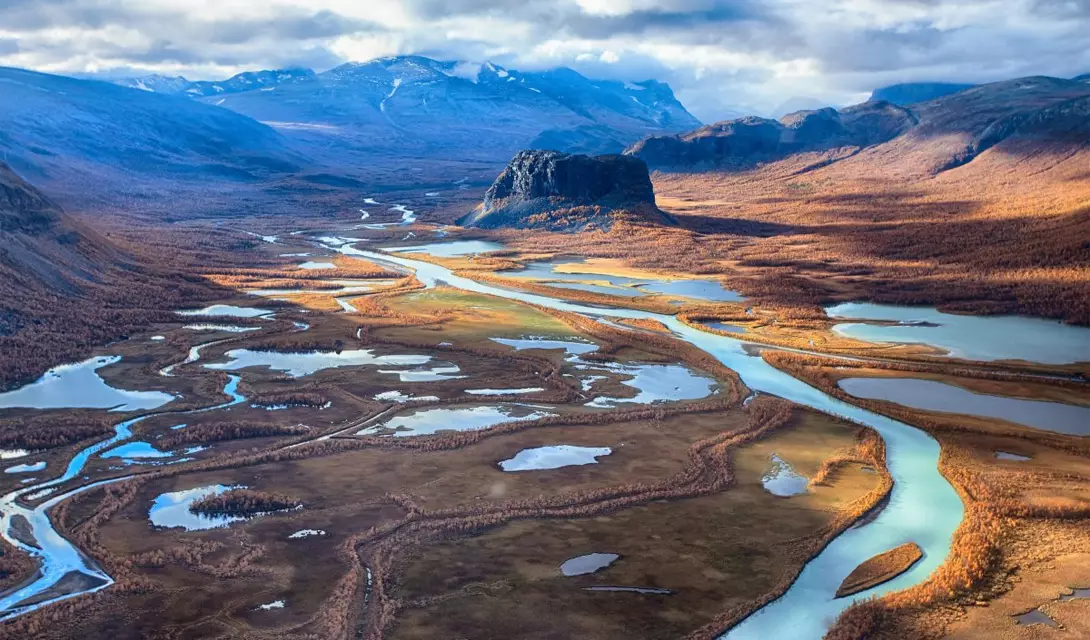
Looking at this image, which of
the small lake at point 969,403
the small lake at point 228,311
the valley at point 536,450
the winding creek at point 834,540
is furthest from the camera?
the small lake at point 228,311

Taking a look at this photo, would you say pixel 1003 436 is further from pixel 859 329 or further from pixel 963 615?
pixel 859 329

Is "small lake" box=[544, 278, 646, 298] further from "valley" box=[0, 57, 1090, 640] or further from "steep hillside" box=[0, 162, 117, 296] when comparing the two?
"steep hillside" box=[0, 162, 117, 296]

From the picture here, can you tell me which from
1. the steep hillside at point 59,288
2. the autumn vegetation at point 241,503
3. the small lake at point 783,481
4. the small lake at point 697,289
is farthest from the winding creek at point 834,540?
the small lake at point 697,289

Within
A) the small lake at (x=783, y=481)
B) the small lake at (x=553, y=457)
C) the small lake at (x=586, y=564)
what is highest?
the small lake at (x=553, y=457)

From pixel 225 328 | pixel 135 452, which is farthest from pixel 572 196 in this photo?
pixel 135 452

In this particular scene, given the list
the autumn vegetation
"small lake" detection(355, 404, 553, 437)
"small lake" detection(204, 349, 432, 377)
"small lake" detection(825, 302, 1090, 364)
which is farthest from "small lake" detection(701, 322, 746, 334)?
the autumn vegetation

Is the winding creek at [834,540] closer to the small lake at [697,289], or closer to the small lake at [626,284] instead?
the small lake at [697,289]

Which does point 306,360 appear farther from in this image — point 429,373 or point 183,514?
point 183,514
